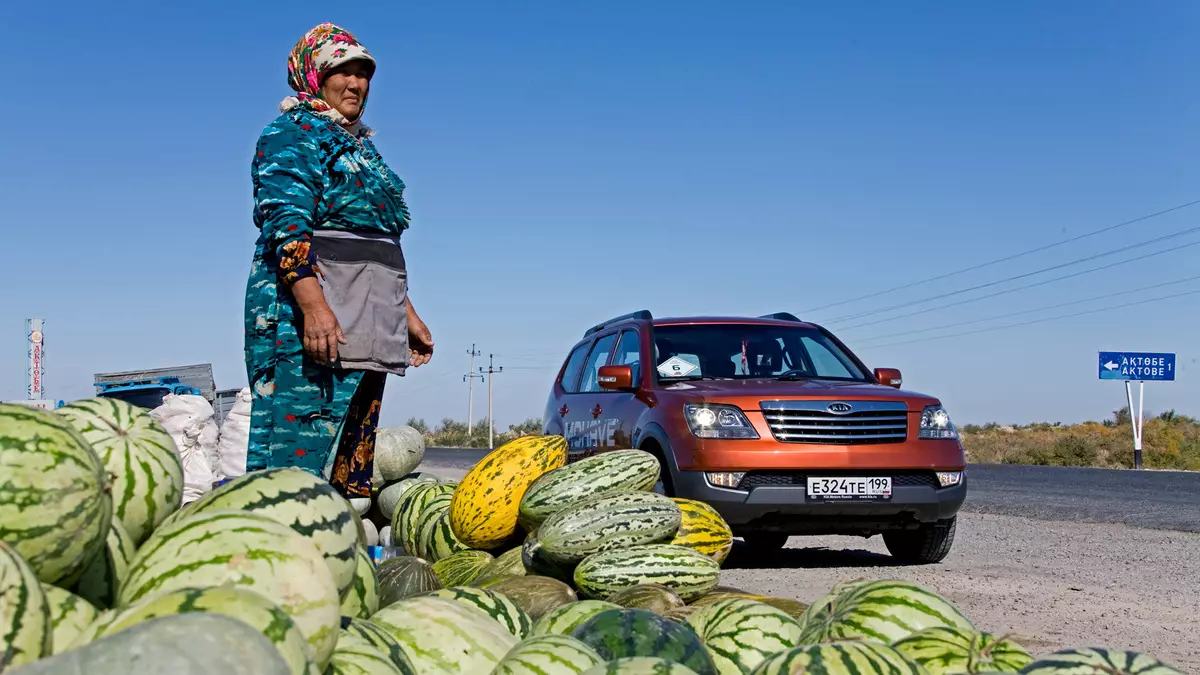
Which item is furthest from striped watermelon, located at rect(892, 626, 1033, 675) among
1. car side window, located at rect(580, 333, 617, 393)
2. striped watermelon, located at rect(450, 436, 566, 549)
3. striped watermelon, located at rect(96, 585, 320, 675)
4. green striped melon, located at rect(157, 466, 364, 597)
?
car side window, located at rect(580, 333, 617, 393)

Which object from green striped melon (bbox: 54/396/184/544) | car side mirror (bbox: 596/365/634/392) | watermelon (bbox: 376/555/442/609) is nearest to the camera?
green striped melon (bbox: 54/396/184/544)

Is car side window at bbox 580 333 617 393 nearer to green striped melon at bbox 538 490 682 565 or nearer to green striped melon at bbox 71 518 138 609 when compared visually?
green striped melon at bbox 538 490 682 565

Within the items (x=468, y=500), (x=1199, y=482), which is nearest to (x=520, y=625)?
(x=468, y=500)

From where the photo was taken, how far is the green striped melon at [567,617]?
290 centimetres

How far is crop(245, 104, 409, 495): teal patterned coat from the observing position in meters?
4.34

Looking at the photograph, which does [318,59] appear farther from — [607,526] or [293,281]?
[607,526]

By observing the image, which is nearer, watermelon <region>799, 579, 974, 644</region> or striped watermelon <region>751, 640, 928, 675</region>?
striped watermelon <region>751, 640, 928, 675</region>

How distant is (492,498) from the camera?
5.34m

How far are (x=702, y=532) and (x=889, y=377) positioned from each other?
3.92 meters

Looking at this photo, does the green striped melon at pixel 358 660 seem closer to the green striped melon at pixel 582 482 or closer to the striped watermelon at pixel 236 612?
the striped watermelon at pixel 236 612

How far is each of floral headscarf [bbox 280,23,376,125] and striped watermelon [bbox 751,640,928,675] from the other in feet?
11.1

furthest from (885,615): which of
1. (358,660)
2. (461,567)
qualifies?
(461,567)

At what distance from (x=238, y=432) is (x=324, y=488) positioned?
8.14 metres

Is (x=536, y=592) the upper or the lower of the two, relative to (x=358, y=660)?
lower
